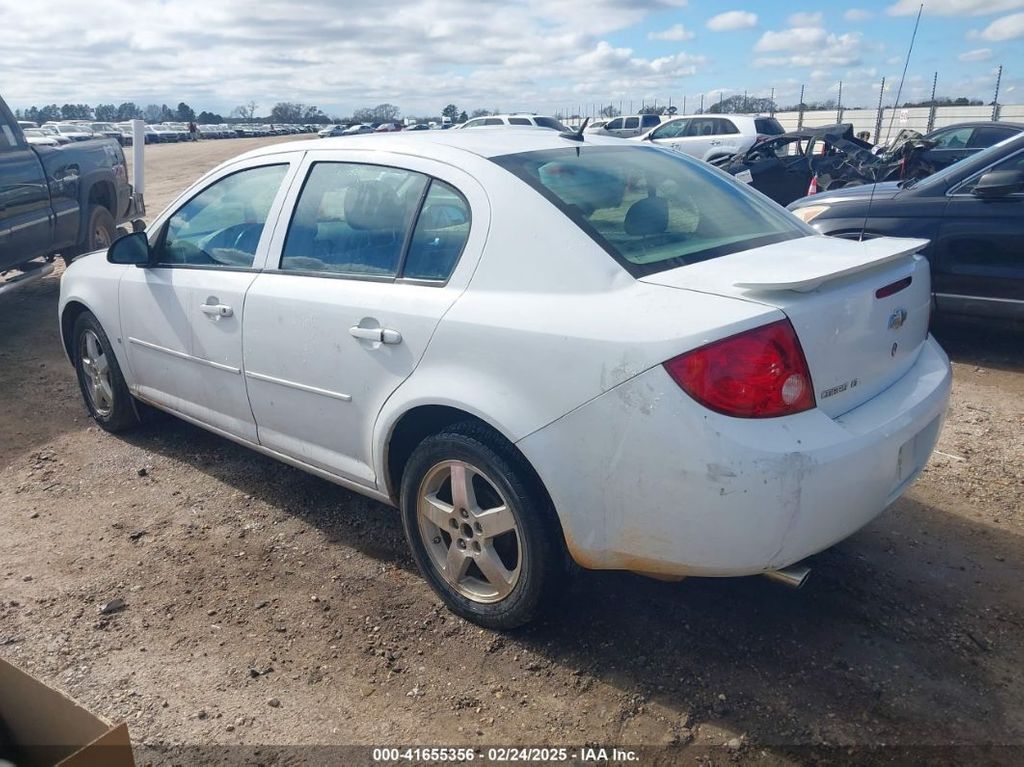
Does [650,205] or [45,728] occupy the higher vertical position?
[650,205]

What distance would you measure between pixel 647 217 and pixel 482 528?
127 cm

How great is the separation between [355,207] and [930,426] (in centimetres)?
233

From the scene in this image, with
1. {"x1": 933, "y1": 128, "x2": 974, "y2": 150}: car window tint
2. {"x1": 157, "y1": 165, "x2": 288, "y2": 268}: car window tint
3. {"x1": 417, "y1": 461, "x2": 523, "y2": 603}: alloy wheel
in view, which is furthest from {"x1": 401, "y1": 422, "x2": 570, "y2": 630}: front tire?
{"x1": 933, "y1": 128, "x2": 974, "y2": 150}: car window tint

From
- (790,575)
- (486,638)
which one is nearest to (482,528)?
(486,638)

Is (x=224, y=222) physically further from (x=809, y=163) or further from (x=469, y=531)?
(x=809, y=163)

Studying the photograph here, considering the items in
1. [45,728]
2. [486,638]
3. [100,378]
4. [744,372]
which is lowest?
[486,638]

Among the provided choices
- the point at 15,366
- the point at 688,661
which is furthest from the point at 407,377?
A: the point at 15,366

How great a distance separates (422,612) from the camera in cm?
314

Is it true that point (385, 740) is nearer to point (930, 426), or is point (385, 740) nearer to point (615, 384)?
point (615, 384)

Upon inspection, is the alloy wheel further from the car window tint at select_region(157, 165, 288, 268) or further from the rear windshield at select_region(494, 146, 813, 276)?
the car window tint at select_region(157, 165, 288, 268)

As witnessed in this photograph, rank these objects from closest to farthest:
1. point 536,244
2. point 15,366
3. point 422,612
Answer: point 536,244 < point 422,612 < point 15,366

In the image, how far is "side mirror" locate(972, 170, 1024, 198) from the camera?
5.63 meters

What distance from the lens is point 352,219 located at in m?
3.36

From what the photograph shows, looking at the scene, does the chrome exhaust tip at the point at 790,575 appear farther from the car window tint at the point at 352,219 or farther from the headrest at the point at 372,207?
the headrest at the point at 372,207
